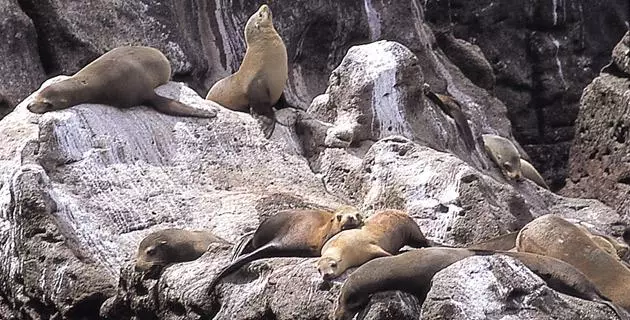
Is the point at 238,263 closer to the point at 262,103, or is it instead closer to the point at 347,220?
the point at 347,220

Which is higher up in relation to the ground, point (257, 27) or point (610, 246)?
point (257, 27)

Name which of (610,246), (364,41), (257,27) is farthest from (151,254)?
(364,41)

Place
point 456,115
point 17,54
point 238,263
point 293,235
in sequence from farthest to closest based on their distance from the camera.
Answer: point 17,54
point 456,115
point 293,235
point 238,263

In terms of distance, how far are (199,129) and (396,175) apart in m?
1.29

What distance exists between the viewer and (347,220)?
6406 millimetres

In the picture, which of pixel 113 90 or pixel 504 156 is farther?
pixel 504 156

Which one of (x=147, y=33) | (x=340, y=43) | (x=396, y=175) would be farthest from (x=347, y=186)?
(x=340, y=43)

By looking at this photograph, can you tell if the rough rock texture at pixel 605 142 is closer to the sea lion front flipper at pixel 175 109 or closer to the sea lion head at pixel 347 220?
the sea lion front flipper at pixel 175 109

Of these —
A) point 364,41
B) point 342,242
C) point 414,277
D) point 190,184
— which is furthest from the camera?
point 364,41

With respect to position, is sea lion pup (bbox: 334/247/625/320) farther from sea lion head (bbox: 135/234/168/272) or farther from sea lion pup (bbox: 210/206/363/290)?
sea lion head (bbox: 135/234/168/272)

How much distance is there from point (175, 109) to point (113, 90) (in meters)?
0.41

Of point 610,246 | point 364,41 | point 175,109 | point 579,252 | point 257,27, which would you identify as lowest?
point 364,41

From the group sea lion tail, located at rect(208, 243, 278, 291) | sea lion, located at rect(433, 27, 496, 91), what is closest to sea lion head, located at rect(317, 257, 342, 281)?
sea lion tail, located at rect(208, 243, 278, 291)

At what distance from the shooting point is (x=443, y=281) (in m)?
5.18
